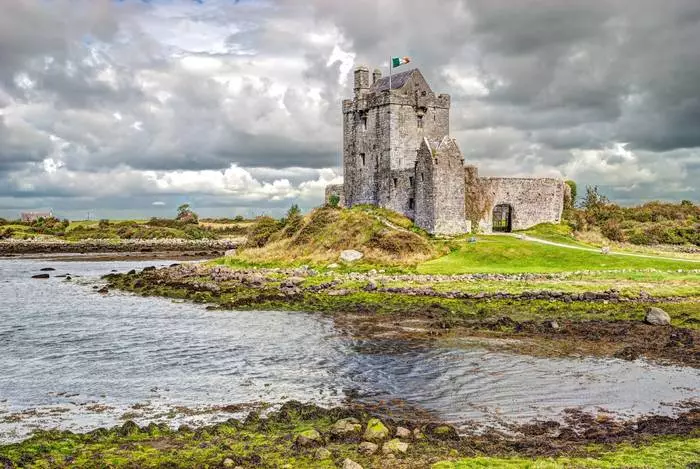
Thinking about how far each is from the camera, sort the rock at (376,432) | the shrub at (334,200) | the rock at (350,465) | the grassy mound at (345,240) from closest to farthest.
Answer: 1. the rock at (350,465)
2. the rock at (376,432)
3. the grassy mound at (345,240)
4. the shrub at (334,200)

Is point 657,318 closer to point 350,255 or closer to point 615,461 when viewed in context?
point 615,461

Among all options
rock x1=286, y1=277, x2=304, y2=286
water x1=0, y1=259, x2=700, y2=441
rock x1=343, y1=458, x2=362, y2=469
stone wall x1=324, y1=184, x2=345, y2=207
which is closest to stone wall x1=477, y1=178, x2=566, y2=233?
stone wall x1=324, y1=184, x2=345, y2=207

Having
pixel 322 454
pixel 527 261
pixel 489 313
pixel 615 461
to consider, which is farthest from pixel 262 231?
pixel 615 461

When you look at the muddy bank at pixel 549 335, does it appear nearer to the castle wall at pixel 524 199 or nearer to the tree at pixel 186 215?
the castle wall at pixel 524 199

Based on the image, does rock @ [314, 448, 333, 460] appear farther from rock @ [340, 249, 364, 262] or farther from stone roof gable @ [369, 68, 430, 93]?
stone roof gable @ [369, 68, 430, 93]

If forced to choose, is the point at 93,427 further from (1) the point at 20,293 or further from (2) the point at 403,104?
(2) the point at 403,104

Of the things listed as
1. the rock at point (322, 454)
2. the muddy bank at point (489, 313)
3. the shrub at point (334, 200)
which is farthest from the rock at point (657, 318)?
the shrub at point (334, 200)

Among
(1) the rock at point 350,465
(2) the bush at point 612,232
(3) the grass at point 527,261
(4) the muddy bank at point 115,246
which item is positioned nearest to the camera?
(1) the rock at point 350,465

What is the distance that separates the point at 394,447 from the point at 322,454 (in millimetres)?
1228

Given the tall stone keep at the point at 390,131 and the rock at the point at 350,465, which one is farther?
the tall stone keep at the point at 390,131

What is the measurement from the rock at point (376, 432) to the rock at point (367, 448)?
361mm

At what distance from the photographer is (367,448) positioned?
36.3 feet

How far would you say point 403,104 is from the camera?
48.0 meters

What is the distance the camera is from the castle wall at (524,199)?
1831 inches
